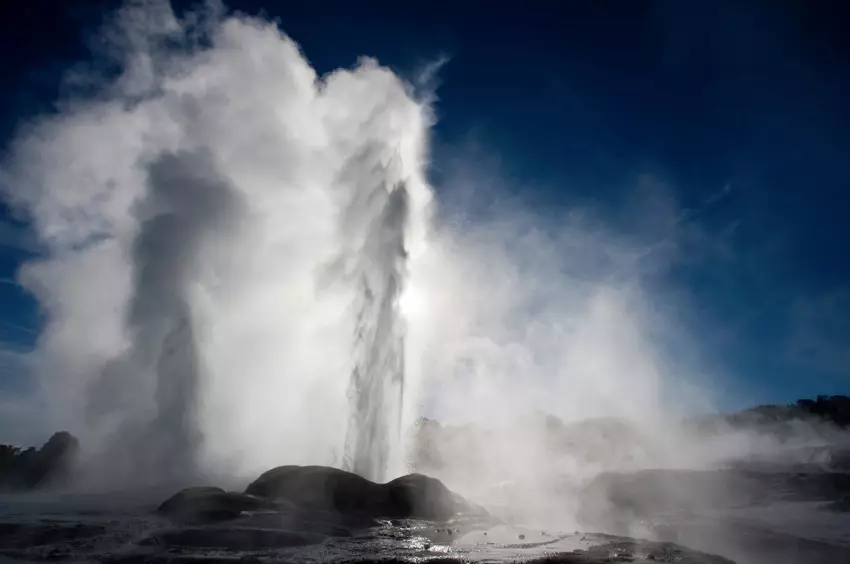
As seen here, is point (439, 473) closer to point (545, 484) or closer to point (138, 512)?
point (545, 484)

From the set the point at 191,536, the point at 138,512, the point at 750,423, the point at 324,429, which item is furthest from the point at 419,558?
the point at 750,423

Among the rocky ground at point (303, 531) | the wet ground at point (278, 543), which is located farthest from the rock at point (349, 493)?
the wet ground at point (278, 543)

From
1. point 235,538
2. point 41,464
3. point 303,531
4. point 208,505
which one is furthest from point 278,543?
point 41,464

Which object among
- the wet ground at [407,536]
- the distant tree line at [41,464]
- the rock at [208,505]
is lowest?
the wet ground at [407,536]

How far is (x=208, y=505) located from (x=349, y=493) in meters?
6.68

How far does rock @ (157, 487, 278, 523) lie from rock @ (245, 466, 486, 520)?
6.44ft

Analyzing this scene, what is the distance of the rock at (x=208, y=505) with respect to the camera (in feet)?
73.7

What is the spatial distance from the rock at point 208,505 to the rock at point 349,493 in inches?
77.2

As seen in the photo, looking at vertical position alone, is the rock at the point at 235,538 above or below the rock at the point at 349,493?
below

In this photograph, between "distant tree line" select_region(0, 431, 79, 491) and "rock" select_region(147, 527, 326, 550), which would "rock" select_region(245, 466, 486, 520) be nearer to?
"rock" select_region(147, 527, 326, 550)

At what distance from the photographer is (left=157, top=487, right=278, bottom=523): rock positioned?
2247 centimetres

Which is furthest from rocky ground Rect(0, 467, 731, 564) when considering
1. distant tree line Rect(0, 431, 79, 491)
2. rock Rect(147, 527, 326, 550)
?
distant tree line Rect(0, 431, 79, 491)

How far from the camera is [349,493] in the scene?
27031 millimetres

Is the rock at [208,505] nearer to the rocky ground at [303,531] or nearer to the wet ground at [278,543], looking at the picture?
the rocky ground at [303,531]
